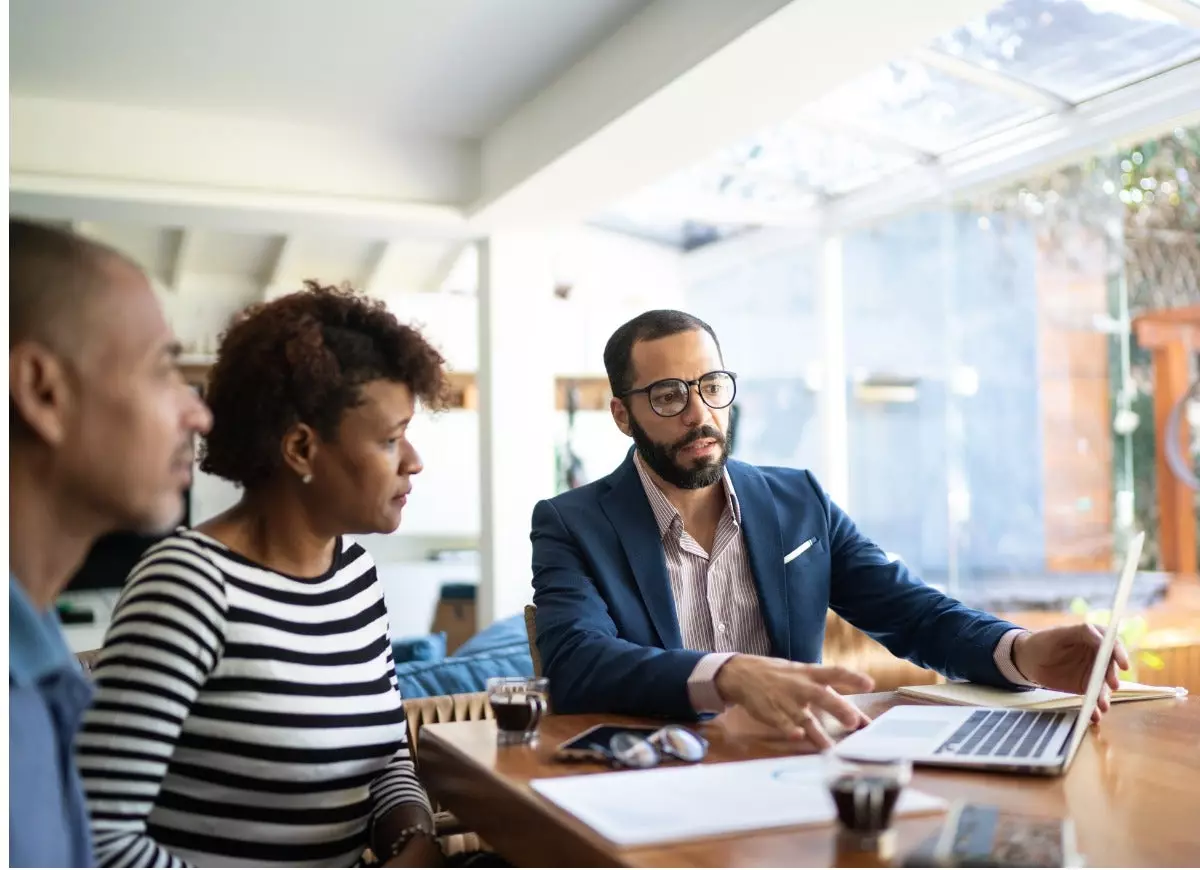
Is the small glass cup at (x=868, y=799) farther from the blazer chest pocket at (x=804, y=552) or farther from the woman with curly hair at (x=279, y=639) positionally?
the blazer chest pocket at (x=804, y=552)

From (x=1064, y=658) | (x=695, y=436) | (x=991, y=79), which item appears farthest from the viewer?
(x=991, y=79)

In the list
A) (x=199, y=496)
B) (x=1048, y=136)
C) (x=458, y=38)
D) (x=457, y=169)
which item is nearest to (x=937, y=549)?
(x=1048, y=136)

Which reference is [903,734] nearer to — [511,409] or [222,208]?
[222,208]

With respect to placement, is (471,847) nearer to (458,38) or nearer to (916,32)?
(916,32)

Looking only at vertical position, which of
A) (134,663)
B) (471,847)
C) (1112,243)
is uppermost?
(1112,243)

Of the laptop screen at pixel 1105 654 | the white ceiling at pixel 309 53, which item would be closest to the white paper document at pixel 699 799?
the laptop screen at pixel 1105 654

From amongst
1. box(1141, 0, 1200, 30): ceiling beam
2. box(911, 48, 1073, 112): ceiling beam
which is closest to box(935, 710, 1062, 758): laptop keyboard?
box(1141, 0, 1200, 30): ceiling beam

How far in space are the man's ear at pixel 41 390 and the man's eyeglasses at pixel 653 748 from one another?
0.74 meters

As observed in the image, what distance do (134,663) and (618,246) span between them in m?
7.35

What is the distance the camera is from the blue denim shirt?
87 cm

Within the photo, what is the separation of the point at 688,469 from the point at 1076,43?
9.15ft

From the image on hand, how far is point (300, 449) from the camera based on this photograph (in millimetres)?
1519

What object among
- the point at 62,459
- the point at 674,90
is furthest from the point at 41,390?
the point at 674,90

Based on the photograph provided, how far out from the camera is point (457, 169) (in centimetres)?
560
